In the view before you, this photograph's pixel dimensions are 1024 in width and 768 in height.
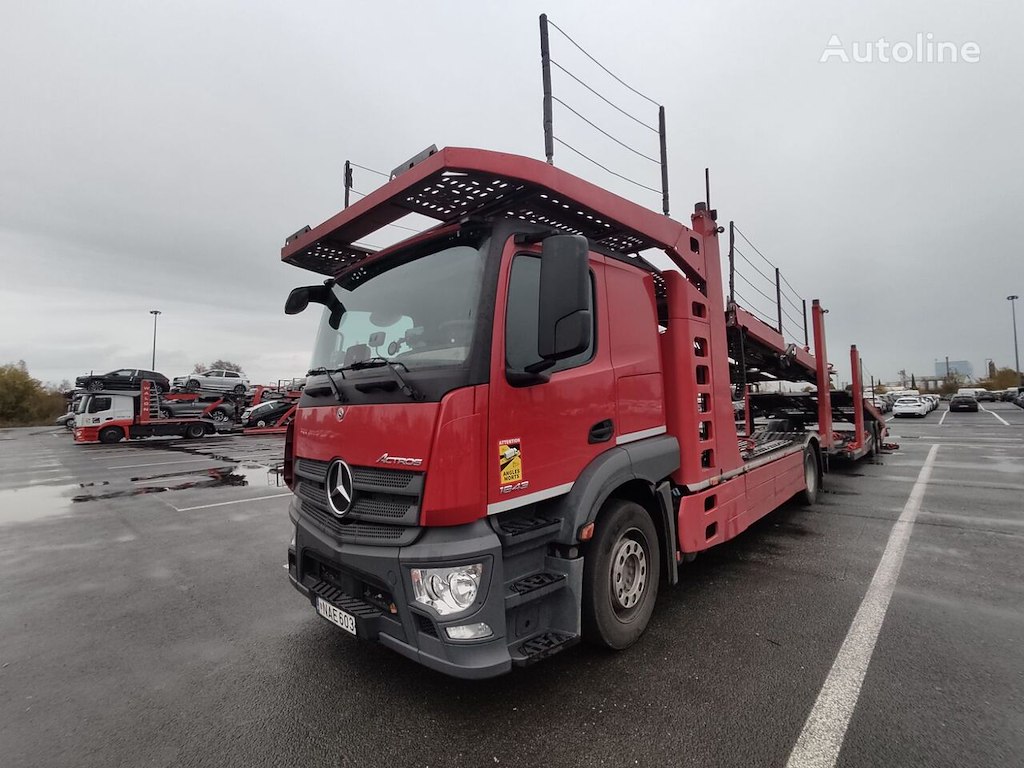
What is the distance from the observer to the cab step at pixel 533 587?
2.33 m

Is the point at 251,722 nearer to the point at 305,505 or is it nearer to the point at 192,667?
the point at 192,667

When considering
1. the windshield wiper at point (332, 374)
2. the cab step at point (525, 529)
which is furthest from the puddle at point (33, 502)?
the cab step at point (525, 529)

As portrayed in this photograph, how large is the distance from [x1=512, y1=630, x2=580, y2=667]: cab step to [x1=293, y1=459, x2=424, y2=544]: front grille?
2.57 ft

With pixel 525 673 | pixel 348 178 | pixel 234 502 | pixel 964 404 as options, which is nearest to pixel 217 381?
pixel 234 502

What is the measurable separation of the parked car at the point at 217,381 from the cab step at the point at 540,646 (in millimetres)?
34143

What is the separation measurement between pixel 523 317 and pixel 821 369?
6.99 meters

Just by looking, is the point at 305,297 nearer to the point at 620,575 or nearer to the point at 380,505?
the point at 380,505

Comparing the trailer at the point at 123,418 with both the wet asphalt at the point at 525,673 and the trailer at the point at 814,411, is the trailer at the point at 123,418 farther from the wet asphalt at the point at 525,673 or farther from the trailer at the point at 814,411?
the trailer at the point at 814,411

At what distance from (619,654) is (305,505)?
7.09ft

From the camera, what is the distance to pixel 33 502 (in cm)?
833

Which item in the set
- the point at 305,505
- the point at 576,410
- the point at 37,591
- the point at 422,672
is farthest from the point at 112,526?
the point at 576,410

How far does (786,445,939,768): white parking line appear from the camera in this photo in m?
2.12

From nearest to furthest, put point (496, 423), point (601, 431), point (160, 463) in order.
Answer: point (496, 423), point (601, 431), point (160, 463)

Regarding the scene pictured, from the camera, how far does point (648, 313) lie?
11.4 ft
